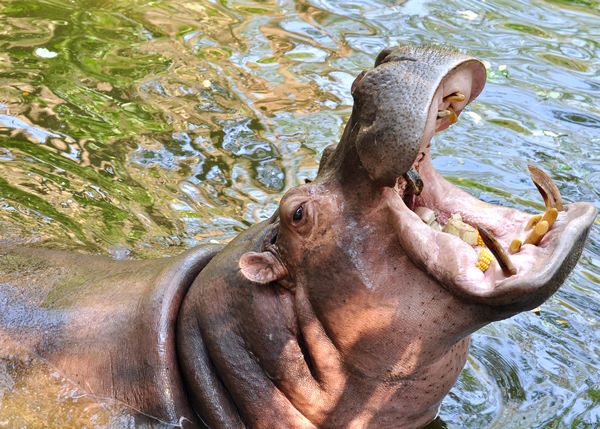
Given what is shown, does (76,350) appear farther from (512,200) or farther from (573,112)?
(573,112)

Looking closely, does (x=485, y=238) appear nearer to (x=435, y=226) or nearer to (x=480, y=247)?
(x=480, y=247)

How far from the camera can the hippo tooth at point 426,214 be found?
15.4 feet

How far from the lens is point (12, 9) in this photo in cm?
1036

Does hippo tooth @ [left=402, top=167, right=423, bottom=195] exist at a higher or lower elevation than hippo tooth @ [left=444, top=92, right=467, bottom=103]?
lower

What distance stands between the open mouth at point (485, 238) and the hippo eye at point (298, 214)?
45cm

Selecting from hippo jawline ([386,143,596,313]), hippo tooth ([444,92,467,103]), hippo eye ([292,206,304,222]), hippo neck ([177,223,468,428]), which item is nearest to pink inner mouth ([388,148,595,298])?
hippo jawline ([386,143,596,313])

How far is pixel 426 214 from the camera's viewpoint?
4.72 m

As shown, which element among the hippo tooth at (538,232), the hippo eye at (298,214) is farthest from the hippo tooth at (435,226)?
the hippo eye at (298,214)

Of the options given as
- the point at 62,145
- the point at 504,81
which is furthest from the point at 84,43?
the point at 504,81

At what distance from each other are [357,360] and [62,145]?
395 centimetres

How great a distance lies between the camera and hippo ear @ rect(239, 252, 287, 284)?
4949 millimetres

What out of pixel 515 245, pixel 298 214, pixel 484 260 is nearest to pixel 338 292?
pixel 298 214

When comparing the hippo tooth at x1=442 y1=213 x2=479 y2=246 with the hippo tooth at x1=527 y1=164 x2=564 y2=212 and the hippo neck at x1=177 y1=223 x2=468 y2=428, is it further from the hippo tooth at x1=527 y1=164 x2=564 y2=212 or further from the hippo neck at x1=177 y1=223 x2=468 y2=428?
the hippo neck at x1=177 y1=223 x2=468 y2=428

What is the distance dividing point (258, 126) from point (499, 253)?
4744 mm
